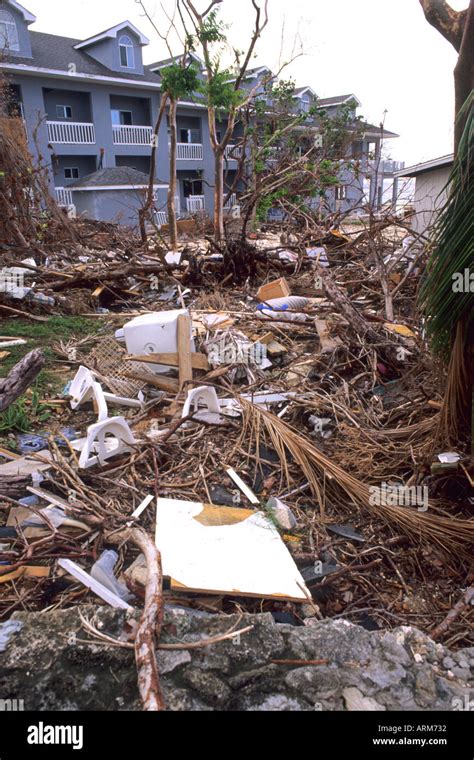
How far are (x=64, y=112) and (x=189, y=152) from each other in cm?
583

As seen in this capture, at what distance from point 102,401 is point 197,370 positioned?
137 centimetres

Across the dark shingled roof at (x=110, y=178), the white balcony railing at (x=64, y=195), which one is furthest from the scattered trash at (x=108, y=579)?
the white balcony railing at (x=64, y=195)

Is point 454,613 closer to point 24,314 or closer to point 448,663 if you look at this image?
point 448,663

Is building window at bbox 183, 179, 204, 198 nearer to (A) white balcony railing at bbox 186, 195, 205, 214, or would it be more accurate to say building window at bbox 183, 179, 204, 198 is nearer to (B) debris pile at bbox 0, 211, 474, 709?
(A) white balcony railing at bbox 186, 195, 205, 214

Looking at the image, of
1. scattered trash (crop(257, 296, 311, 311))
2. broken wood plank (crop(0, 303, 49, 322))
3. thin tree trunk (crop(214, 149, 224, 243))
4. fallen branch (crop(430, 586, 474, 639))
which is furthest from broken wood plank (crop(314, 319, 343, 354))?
thin tree trunk (crop(214, 149, 224, 243))

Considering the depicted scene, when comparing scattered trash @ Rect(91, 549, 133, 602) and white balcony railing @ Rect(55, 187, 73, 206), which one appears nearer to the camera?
scattered trash @ Rect(91, 549, 133, 602)

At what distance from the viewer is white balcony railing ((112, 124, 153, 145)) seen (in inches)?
911

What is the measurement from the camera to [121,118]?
24.1m

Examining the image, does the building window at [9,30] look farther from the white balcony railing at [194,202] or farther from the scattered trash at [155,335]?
the scattered trash at [155,335]

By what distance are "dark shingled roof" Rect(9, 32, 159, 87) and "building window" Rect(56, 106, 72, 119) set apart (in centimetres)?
173

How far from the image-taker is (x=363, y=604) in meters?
2.79

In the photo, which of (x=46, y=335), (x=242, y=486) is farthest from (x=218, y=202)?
(x=242, y=486)

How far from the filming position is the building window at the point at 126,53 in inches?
897
